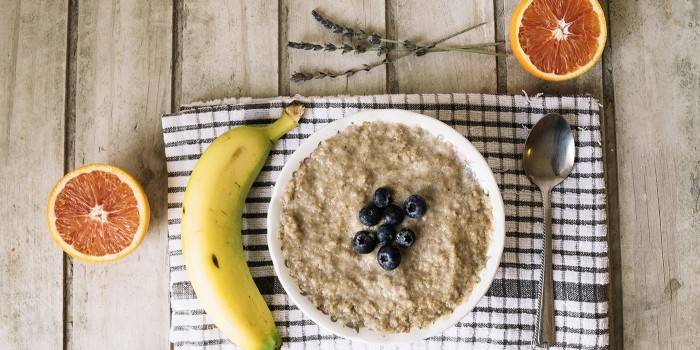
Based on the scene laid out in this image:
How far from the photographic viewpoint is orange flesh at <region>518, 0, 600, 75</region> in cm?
178

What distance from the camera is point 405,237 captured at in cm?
158

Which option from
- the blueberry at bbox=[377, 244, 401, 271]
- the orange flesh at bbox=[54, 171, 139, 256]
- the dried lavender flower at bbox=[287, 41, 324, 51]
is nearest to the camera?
the blueberry at bbox=[377, 244, 401, 271]

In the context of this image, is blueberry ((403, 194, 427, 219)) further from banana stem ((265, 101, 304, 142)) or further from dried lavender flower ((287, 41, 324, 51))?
dried lavender flower ((287, 41, 324, 51))

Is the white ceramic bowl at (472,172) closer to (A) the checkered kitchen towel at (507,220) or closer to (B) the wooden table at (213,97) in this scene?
(A) the checkered kitchen towel at (507,220)

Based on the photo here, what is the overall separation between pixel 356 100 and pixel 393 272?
52 centimetres

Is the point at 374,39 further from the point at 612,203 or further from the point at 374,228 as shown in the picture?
the point at 612,203

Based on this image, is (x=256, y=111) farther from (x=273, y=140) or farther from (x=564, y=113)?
(x=564, y=113)

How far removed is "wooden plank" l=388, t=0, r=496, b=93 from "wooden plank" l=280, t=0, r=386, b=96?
6 cm

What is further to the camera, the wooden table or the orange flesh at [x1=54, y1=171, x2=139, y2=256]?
the wooden table

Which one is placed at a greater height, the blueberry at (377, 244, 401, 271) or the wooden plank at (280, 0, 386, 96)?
the wooden plank at (280, 0, 386, 96)

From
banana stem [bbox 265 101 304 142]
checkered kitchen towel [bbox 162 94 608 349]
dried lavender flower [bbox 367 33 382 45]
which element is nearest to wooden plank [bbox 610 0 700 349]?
checkered kitchen towel [bbox 162 94 608 349]

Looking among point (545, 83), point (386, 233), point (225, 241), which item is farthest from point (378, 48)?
point (225, 241)

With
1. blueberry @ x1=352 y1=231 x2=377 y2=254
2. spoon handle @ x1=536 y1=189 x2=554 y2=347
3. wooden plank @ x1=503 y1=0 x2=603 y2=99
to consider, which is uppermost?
wooden plank @ x1=503 y1=0 x2=603 y2=99

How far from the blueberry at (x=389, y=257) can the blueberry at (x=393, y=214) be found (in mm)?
62
